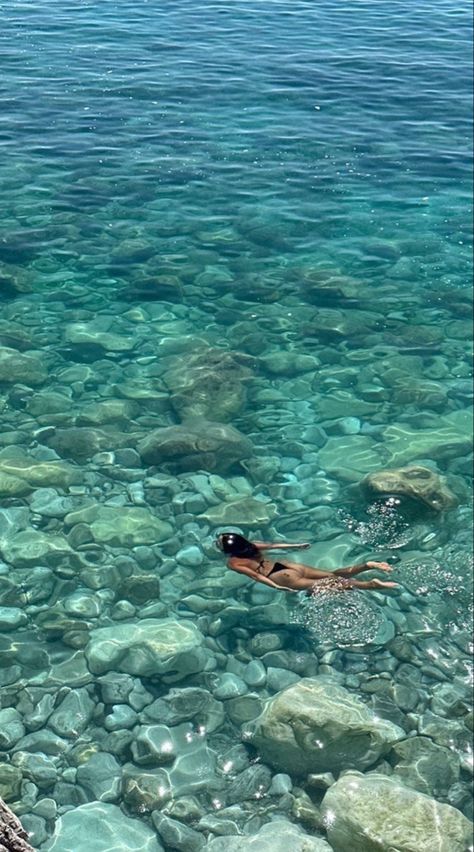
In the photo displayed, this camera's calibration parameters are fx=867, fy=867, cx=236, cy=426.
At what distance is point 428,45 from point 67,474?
3184 centimetres

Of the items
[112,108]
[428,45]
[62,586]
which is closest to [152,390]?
[62,586]

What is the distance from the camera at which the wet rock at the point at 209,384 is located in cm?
1672

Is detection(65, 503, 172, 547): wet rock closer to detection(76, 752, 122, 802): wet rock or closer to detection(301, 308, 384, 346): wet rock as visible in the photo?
detection(76, 752, 122, 802): wet rock

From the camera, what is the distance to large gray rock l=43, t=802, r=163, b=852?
9766 millimetres

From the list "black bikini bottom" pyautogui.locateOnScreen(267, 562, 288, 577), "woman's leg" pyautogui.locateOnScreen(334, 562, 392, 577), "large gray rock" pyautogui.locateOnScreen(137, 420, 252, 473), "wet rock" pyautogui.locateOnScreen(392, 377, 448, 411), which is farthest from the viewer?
"wet rock" pyautogui.locateOnScreen(392, 377, 448, 411)

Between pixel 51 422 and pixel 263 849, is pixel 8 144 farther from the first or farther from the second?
pixel 263 849

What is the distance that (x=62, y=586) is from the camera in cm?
1310

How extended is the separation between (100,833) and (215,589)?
13.7 ft

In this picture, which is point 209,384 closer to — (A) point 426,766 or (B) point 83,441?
(B) point 83,441

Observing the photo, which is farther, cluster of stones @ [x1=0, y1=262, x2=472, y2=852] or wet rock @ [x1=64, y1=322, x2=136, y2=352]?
wet rock @ [x1=64, y1=322, x2=136, y2=352]

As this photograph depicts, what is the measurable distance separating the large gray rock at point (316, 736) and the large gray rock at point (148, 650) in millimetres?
1383

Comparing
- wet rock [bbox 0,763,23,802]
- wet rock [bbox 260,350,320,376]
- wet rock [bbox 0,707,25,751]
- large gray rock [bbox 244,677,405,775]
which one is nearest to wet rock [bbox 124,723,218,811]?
large gray rock [bbox 244,677,405,775]

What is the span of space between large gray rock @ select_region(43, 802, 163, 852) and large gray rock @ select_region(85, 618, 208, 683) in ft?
6.63

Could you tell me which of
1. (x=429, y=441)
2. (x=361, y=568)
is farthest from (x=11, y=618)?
(x=429, y=441)
